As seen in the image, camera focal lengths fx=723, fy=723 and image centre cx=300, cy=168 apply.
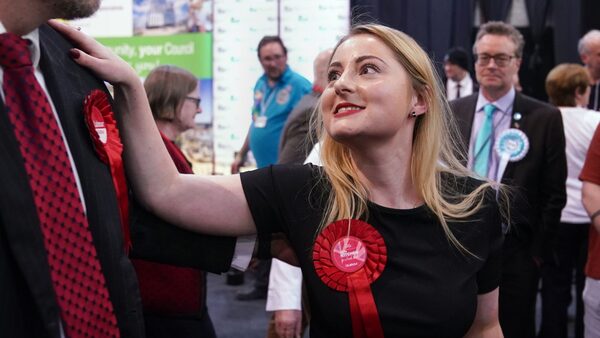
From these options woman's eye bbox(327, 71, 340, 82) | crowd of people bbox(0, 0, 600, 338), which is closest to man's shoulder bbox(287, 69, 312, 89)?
crowd of people bbox(0, 0, 600, 338)

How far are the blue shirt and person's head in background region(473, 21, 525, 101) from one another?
1.59 meters

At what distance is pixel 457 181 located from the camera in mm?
1705

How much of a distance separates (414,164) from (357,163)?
0.46 feet

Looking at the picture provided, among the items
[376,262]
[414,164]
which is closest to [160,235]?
[376,262]

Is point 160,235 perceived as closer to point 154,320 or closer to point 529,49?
point 154,320

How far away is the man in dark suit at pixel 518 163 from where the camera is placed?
9.70 feet

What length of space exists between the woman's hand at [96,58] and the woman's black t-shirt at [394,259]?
1.19 ft

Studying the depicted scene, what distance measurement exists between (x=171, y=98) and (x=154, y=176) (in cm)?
128

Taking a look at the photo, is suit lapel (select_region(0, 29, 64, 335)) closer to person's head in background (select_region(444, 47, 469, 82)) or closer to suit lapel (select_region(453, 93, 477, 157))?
suit lapel (select_region(453, 93, 477, 157))

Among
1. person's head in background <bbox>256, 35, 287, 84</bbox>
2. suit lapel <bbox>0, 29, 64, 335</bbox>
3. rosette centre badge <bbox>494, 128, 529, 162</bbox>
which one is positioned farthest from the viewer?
person's head in background <bbox>256, 35, 287, 84</bbox>

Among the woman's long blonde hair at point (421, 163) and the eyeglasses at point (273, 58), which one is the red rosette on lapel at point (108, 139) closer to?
the woman's long blonde hair at point (421, 163)

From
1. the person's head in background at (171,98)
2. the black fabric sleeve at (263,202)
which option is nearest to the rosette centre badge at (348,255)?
the black fabric sleeve at (263,202)

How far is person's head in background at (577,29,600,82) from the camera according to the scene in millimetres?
4195

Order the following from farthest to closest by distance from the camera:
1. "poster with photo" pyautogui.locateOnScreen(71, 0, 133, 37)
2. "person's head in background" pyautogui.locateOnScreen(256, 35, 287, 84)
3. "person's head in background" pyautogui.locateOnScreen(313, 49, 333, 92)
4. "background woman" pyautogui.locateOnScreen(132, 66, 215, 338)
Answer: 1. "poster with photo" pyautogui.locateOnScreen(71, 0, 133, 37)
2. "person's head in background" pyautogui.locateOnScreen(256, 35, 287, 84)
3. "person's head in background" pyautogui.locateOnScreen(313, 49, 333, 92)
4. "background woman" pyautogui.locateOnScreen(132, 66, 215, 338)
